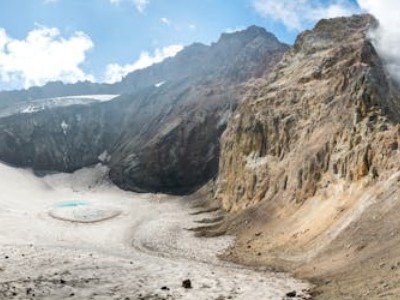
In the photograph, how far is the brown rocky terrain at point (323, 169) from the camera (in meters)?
29.4

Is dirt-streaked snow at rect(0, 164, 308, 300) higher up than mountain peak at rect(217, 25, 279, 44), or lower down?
lower down

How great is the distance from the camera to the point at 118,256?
41250 millimetres

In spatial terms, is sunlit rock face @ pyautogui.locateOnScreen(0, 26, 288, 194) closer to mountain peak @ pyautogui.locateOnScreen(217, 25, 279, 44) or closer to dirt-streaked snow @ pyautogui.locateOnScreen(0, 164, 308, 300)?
mountain peak @ pyautogui.locateOnScreen(217, 25, 279, 44)

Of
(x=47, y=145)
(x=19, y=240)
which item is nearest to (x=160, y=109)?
(x=47, y=145)

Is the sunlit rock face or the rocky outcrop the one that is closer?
the rocky outcrop

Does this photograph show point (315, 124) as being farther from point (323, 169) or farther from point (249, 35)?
point (249, 35)

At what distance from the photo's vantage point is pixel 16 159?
12294cm

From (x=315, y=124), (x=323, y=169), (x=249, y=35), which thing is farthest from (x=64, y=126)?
(x=323, y=169)

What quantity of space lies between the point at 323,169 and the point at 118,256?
16710mm

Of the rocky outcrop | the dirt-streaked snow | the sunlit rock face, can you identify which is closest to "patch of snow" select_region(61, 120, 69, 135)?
the sunlit rock face

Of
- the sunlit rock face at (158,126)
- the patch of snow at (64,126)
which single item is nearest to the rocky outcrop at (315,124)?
the sunlit rock face at (158,126)

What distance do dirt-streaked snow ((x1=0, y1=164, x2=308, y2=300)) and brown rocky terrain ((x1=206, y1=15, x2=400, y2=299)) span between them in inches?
119

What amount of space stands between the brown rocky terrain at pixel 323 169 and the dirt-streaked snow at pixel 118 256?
304 cm

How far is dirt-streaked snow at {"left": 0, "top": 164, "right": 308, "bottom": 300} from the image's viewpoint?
25.9m
